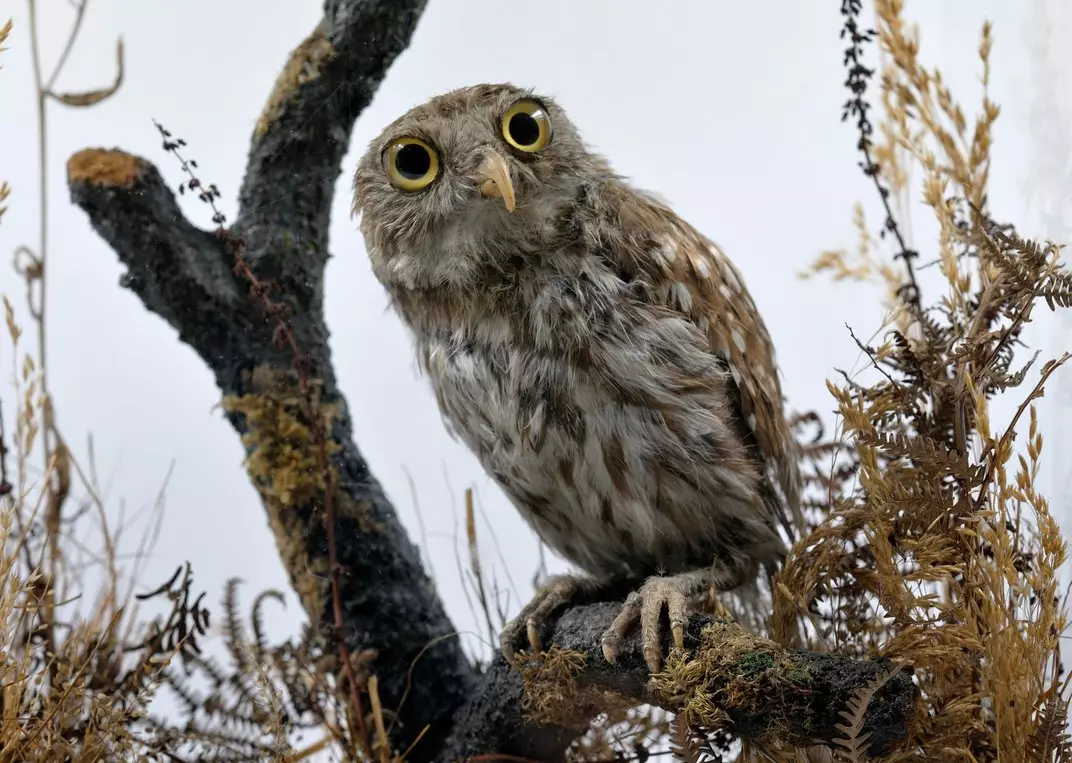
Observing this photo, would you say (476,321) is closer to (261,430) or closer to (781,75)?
(261,430)

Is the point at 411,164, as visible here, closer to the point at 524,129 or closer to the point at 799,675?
the point at 524,129

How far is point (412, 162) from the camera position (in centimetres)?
117

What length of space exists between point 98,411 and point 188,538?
0.35 metres

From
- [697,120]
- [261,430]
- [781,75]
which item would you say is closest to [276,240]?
[261,430]

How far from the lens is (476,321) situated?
3.92 ft

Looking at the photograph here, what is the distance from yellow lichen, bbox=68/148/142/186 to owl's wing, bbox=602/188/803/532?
731 mm

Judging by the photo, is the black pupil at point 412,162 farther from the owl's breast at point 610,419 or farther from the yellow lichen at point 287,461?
the yellow lichen at point 287,461

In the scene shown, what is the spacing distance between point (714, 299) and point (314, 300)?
707 mm

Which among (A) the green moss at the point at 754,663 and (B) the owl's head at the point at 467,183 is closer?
(A) the green moss at the point at 754,663

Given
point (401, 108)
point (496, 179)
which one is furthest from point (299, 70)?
point (496, 179)

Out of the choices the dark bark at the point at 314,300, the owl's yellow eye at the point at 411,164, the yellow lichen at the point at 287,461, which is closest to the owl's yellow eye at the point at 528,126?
the owl's yellow eye at the point at 411,164

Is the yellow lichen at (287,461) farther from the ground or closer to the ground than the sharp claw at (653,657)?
farther from the ground

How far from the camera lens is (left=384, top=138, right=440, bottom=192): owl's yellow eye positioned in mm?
1145

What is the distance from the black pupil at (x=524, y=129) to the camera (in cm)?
117
